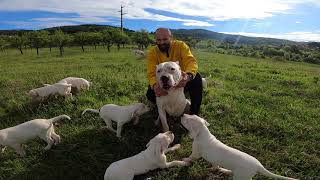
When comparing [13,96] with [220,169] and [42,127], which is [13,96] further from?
[220,169]

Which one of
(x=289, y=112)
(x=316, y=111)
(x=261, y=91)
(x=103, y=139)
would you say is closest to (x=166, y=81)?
(x=103, y=139)

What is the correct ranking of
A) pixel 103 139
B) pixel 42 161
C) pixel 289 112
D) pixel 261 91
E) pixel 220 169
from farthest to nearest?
1. pixel 261 91
2. pixel 289 112
3. pixel 103 139
4. pixel 42 161
5. pixel 220 169

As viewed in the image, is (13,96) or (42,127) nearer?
(42,127)

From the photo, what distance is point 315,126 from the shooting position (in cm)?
807

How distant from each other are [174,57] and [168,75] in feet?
3.69

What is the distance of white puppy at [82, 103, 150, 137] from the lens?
7676 mm

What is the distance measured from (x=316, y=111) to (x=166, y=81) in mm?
4222

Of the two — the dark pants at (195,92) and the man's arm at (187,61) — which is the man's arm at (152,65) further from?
the dark pants at (195,92)

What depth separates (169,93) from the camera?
7.54 m

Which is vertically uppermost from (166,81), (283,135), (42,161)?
(166,81)

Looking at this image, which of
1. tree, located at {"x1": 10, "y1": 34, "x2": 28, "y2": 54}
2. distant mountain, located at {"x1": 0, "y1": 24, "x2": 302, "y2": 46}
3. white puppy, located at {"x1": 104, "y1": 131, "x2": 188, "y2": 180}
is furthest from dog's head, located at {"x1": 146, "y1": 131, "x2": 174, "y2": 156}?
distant mountain, located at {"x1": 0, "y1": 24, "x2": 302, "y2": 46}

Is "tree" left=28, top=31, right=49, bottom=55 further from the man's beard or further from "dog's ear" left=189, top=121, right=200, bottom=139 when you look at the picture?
"dog's ear" left=189, top=121, right=200, bottom=139

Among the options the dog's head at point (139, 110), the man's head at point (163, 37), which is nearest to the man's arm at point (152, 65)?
the man's head at point (163, 37)

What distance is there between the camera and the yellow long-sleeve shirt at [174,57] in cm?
804
